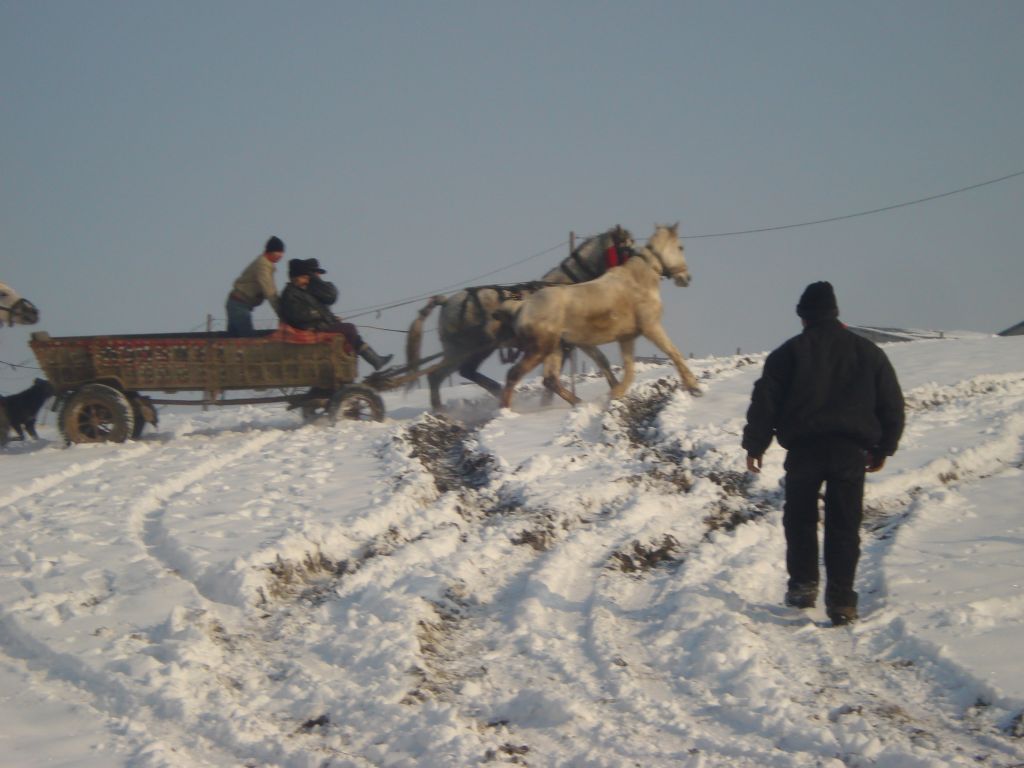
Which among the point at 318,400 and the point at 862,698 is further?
the point at 318,400

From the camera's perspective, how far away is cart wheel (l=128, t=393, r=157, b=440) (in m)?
12.7

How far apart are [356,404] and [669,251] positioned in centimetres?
439

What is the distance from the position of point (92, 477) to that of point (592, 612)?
20.8ft

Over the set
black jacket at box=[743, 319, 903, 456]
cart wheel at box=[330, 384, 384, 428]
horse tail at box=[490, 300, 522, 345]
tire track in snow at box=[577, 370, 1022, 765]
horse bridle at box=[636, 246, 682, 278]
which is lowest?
tire track in snow at box=[577, 370, 1022, 765]

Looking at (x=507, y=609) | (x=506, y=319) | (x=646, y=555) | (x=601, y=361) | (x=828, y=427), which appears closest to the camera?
(x=828, y=427)

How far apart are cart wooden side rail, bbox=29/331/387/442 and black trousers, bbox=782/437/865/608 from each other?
7817 millimetres

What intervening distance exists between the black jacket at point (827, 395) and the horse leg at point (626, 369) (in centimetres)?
701

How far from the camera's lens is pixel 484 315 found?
13.6 meters

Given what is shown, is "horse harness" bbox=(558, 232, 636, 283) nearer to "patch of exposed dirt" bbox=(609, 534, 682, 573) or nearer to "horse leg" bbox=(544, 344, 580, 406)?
"horse leg" bbox=(544, 344, 580, 406)

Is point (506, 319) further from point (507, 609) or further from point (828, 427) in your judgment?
point (828, 427)

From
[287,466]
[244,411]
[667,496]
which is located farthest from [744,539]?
[244,411]

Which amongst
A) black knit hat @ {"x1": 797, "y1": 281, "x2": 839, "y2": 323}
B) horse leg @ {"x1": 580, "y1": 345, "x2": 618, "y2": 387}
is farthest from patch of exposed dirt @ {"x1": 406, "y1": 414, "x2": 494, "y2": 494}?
black knit hat @ {"x1": 797, "y1": 281, "x2": 839, "y2": 323}

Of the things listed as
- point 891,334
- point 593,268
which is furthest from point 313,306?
point 891,334

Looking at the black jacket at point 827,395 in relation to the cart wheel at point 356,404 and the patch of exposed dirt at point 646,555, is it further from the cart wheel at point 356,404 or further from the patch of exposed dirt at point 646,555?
the cart wheel at point 356,404
